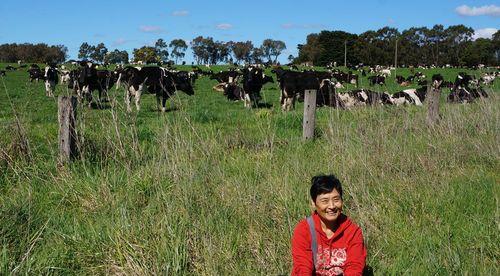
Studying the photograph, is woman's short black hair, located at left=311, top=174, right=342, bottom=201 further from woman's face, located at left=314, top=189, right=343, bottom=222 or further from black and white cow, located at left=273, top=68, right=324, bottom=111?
black and white cow, located at left=273, top=68, right=324, bottom=111

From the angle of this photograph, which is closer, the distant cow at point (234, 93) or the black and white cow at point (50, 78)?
the distant cow at point (234, 93)

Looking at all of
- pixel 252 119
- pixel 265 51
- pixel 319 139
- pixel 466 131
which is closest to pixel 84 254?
pixel 319 139

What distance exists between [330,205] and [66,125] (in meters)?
3.86

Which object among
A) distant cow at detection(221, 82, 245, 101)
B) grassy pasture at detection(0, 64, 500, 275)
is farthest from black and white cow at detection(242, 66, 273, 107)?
grassy pasture at detection(0, 64, 500, 275)

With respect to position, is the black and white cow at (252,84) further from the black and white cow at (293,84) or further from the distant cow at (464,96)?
the distant cow at (464,96)

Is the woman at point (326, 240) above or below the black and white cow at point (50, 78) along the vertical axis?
below

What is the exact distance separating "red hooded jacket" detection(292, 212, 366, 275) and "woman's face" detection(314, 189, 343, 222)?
11 cm

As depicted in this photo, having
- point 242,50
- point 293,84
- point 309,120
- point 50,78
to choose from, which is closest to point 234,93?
point 293,84

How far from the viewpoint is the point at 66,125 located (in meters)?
5.84

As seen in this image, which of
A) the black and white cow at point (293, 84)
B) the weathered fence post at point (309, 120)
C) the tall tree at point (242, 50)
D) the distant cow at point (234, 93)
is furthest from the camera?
the tall tree at point (242, 50)

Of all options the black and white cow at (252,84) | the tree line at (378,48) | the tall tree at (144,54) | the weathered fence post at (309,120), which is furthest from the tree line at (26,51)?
the weathered fence post at (309,120)

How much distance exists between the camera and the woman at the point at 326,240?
3211 millimetres

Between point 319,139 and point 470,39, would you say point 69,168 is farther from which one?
point 470,39

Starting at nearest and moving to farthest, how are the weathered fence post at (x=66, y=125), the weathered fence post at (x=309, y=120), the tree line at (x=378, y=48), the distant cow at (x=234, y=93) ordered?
1. the weathered fence post at (x=66, y=125)
2. the weathered fence post at (x=309, y=120)
3. the distant cow at (x=234, y=93)
4. the tree line at (x=378, y=48)
